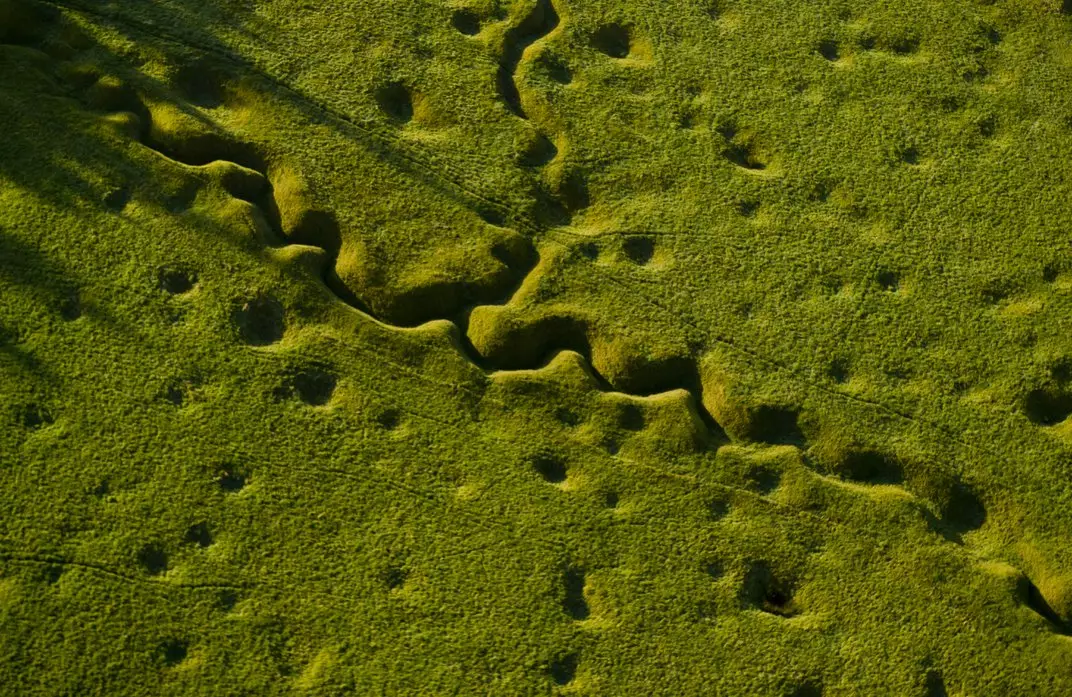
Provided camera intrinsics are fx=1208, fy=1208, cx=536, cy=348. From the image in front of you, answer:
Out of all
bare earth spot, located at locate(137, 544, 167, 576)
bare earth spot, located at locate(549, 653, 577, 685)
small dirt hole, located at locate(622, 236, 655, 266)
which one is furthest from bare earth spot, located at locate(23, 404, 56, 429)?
small dirt hole, located at locate(622, 236, 655, 266)

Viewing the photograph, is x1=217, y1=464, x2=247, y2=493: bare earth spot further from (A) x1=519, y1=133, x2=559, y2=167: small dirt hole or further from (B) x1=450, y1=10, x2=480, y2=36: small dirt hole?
(B) x1=450, y1=10, x2=480, y2=36: small dirt hole

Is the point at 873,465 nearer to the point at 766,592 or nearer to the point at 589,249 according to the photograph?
the point at 766,592

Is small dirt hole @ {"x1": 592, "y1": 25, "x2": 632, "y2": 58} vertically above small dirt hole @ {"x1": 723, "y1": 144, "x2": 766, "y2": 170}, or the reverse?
small dirt hole @ {"x1": 592, "y1": 25, "x2": 632, "y2": 58}

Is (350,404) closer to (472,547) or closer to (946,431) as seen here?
(472,547)

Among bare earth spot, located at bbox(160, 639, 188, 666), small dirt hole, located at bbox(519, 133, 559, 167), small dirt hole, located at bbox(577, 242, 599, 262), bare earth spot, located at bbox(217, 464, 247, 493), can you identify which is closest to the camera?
bare earth spot, located at bbox(160, 639, 188, 666)

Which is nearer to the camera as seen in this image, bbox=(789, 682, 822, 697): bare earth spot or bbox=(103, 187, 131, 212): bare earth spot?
bbox=(789, 682, 822, 697): bare earth spot

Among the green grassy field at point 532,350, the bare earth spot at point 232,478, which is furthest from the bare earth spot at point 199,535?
the bare earth spot at point 232,478

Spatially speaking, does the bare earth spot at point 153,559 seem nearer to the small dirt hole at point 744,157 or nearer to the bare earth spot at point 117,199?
the bare earth spot at point 117,199

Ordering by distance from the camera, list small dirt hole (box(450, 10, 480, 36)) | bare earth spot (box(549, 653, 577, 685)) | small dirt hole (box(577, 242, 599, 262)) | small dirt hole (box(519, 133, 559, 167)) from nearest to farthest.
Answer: bare earth spot (box(549, 653, 577, 685)), small dirt hole (box(577, 242, 599, 262)), small dirt hole (box(519, 133, 559, 167)), small dirt hole (box(450, 10, 480, 36))
